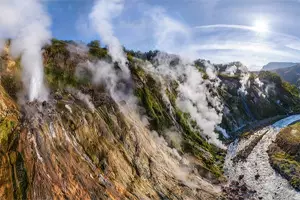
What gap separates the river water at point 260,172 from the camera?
51.2 meters

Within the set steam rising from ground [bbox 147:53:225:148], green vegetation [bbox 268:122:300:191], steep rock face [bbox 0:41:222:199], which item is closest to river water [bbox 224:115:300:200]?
green vegetation [bbox 268:122:300:191]

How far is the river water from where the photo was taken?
168 ft

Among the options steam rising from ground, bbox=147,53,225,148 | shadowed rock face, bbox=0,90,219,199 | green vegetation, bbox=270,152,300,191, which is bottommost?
green vegetation, bbox=270,152,300,191

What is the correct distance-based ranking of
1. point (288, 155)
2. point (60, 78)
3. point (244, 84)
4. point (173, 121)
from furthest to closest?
point (244, 84) < point (288, 155) < point (173, 121) < point (60, 78)

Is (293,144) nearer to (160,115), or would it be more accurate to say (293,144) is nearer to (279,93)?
(160,115)

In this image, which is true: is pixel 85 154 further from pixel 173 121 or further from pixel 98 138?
pixel 173 121

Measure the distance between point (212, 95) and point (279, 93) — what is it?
63765 millimetres

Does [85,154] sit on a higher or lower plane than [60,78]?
lower

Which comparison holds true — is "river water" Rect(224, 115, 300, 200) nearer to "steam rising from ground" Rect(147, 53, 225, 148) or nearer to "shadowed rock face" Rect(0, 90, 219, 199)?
"steam rising from ground" Rect(147, 53, 225, 148)

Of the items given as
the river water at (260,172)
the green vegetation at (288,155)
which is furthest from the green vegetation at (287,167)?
the river water at (260,172)

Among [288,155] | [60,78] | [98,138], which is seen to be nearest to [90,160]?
[98,138]

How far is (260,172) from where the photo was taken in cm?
6288

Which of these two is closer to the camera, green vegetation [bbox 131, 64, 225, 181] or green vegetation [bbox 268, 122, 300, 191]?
green vegetation [bbox 268, 122, 300, 191]

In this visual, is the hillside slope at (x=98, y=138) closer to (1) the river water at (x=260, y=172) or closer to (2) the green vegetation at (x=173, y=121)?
(2) the green vegetation at (x=173, y=121)
